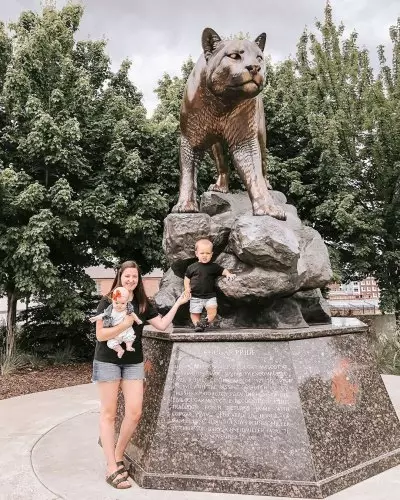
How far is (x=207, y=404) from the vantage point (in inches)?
148

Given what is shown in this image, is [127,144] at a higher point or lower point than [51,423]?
higher

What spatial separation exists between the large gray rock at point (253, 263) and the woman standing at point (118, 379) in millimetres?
1147

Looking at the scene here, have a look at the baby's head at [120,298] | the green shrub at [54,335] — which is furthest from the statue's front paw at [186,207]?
the green shrub at [54,335]

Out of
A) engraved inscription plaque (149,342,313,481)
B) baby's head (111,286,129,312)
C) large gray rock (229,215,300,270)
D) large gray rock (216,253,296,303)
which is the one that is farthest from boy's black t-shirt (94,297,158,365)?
large gray rock (229,215,300,270)

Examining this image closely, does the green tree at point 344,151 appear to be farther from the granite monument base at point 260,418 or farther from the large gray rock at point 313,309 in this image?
the granite monument base at point 260,418

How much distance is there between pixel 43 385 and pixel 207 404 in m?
5.56

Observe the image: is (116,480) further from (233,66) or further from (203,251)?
(233,66)

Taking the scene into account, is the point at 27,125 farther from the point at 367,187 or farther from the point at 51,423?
the point at 367,187

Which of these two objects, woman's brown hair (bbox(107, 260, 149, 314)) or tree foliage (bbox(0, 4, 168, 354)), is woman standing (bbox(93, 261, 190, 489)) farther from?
tree foliage (bbox(0, 4, 168, 354))

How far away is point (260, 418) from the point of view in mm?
3670

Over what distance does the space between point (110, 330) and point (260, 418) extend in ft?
4.24

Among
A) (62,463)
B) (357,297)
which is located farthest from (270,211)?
(357,297)

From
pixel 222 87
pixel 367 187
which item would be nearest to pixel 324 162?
pixel 367 187

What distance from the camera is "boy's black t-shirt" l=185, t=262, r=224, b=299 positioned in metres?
4.31
